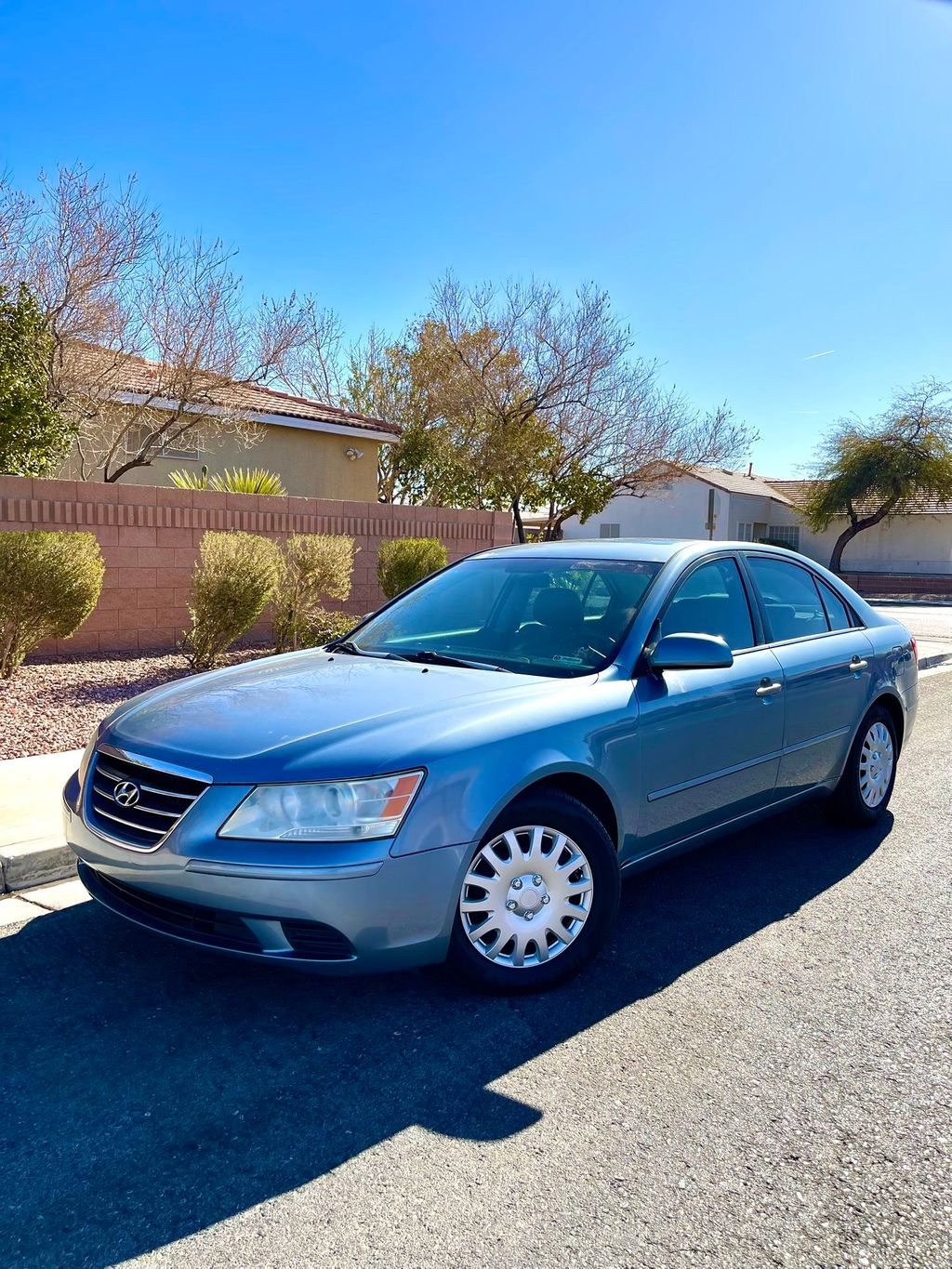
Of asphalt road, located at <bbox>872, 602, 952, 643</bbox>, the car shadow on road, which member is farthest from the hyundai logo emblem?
asphalt road, located at <bbox>872, 602, 952, 643</bbox>

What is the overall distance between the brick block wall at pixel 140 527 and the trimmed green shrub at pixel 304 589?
114 cm

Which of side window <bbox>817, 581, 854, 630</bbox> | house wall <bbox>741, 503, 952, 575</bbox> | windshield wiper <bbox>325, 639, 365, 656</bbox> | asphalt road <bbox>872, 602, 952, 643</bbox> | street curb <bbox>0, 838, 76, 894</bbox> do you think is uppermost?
house wall <bbox>741, 503, 952, 575</bbox>

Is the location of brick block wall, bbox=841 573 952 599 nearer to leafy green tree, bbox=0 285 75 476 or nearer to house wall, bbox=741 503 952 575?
house wall, bbox=741 503 952 575

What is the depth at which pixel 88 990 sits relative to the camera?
3.46m

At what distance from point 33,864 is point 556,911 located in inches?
98.7

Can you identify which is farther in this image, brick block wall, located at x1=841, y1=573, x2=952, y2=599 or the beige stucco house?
brick block wall, located at x1=841, y1=573, x2=952, y2=599

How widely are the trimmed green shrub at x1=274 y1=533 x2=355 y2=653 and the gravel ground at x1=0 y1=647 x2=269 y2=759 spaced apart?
1.38 feet

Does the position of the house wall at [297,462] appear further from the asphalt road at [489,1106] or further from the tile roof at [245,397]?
the asphalt road at [489,1106]

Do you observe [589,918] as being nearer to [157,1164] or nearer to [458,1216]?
[458,1216]

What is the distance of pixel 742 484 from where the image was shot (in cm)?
4503

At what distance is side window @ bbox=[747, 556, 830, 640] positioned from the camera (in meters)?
4.94

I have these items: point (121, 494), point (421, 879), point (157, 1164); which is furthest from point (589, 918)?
point (121, 494)

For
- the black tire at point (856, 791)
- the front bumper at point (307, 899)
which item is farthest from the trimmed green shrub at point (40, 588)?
the black tire at point (856, 791)

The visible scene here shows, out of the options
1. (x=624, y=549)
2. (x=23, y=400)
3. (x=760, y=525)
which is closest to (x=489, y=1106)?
(x=624, y=549)
